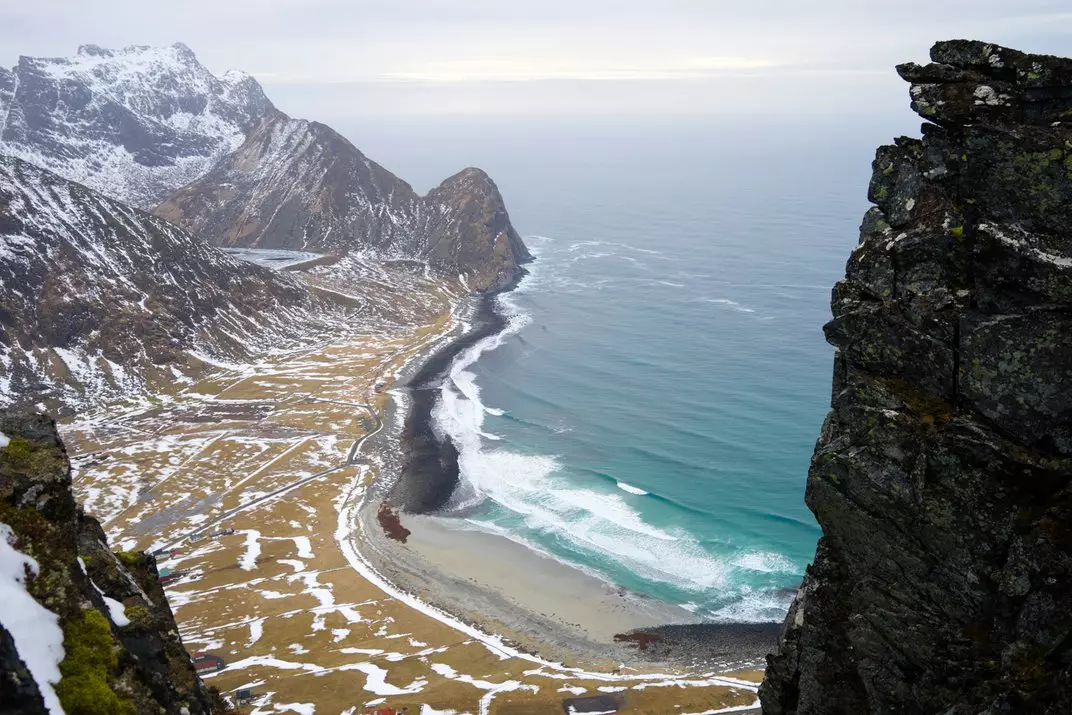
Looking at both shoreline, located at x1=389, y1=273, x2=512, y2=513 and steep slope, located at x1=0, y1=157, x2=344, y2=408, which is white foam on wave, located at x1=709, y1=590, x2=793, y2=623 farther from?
steep slope, located at x1=0, y1=157, x2=344, y2=408

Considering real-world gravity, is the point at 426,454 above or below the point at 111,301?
below

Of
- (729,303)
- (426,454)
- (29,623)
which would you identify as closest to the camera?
(29,623)

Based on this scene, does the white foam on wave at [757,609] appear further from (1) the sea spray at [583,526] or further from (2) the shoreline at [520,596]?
(2) the shoreline at [520,596]

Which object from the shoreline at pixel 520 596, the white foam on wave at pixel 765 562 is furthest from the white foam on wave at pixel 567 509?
the shoreline at pixel 520 596

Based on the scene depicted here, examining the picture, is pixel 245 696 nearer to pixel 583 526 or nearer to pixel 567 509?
pixel 583 526

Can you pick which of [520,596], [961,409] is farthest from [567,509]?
[961,409]

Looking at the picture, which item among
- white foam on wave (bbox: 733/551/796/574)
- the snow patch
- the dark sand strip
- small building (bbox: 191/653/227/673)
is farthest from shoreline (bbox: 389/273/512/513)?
the snow patch

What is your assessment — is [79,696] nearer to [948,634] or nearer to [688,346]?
[948,634]

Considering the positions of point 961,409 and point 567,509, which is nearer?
point 961,409
